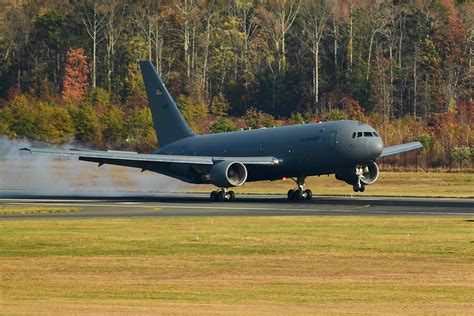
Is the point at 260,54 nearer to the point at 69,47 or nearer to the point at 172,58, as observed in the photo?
the point at 172,58

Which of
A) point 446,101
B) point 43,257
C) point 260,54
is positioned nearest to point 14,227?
point 43,257

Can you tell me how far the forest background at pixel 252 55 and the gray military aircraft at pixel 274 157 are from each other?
66302mm

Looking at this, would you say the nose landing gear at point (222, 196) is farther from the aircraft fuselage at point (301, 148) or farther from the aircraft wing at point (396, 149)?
the aircraft wing at point (396, 149)

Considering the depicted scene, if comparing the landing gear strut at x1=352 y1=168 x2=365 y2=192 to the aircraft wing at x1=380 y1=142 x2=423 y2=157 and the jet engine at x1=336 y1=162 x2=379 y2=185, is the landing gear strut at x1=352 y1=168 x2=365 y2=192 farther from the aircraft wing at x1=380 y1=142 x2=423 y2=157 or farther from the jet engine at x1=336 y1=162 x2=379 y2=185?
the aircraft wing at x1=380 y1=142 x2=423 y2=157

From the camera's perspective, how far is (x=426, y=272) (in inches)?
1280

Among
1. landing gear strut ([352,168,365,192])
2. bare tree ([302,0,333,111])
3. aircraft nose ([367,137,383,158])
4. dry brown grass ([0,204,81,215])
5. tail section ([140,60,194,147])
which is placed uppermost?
bare tree ([302,0,333,111])

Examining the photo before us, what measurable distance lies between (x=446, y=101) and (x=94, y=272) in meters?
119

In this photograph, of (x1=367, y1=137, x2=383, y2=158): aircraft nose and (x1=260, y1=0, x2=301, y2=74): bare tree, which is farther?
(x1=260, y1=0, x2=301, y2=74): bare tree

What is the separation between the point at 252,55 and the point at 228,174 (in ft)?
312

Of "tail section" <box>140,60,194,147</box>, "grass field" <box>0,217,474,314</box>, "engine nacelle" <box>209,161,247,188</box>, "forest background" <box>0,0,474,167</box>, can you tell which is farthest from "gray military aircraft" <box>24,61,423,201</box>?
"forest background" <box>0,0,474,167</box>

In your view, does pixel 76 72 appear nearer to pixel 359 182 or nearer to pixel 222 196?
pixel 222 196

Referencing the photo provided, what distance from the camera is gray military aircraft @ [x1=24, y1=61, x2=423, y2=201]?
6638 cm

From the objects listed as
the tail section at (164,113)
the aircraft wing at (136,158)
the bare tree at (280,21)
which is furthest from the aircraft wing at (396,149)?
the bare tree at (280,21)

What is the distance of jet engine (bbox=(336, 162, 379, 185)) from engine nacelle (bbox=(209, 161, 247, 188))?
5.16 m
